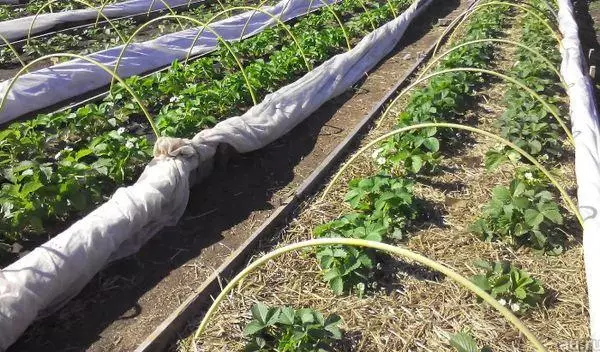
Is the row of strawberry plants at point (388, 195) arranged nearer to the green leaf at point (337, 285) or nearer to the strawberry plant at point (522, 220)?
the green leaf at point (337, 285)

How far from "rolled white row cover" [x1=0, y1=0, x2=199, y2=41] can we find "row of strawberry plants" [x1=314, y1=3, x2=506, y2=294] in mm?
4049

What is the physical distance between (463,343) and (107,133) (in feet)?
12.1

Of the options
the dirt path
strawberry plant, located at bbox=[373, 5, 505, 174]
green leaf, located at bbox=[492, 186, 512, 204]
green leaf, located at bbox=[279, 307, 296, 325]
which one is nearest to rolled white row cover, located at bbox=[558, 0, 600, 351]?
green leaf, located at bbox=[492, 186, 512, 204]

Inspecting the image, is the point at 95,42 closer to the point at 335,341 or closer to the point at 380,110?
the point at 380,110

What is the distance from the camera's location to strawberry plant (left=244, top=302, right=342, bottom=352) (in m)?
2.81

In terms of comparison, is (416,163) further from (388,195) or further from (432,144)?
(388,195)

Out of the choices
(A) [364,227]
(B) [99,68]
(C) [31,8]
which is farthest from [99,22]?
(A) [364,227]

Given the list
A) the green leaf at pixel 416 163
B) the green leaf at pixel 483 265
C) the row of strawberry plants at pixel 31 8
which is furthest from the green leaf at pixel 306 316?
the row of strawberry plants at pixel 31 8

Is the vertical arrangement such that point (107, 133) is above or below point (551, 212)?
above

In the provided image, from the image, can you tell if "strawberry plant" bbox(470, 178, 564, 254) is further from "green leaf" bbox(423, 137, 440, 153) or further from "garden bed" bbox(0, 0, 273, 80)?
"garden bed" bbox(0, 0, 273, 80)

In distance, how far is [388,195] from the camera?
3.84 meters

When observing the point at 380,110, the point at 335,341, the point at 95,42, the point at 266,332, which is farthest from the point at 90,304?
the point at 95,42

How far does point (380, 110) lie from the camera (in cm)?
625

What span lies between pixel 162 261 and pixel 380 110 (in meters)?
3.29
